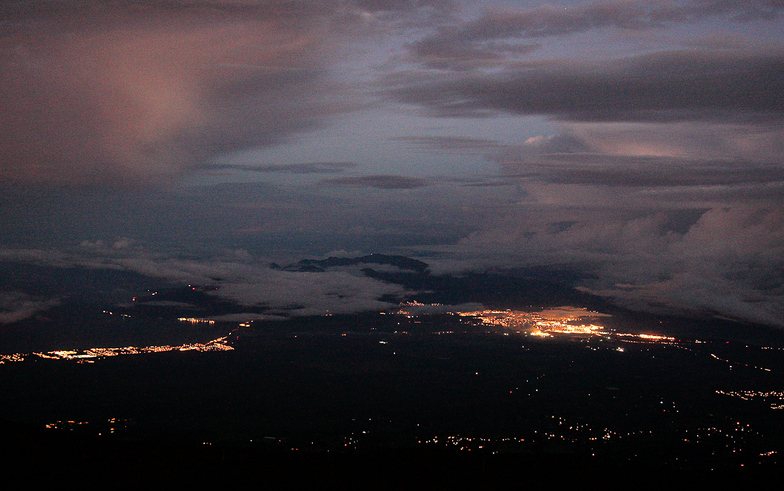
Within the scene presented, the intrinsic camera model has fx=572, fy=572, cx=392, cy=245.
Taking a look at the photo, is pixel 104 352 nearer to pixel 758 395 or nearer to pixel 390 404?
pixel 390 404

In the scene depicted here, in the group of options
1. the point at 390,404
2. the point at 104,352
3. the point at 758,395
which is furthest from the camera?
the point at 104,352

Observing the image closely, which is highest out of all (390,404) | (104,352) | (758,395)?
(104,352)

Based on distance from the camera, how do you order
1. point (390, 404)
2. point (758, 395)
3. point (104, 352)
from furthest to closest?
point (104, 352), point (758, 395), point (390, 404)

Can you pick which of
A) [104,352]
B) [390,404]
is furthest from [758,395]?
[104,352]

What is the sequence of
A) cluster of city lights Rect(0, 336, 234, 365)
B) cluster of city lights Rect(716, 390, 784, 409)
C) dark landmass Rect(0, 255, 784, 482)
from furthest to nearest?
1. cluster of city lights Rect(0, 336, 234, 365)
2. cluster of city lights Rect(716, 390, 784, 409)
3. dark landmass Rect(0, 255, 784, 482)

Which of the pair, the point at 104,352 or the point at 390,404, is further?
the point at 104,352

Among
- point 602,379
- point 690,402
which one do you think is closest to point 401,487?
point 690,402

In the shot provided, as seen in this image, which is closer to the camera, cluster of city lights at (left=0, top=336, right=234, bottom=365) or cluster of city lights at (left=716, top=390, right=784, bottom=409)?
cluster of city lights at (left=716, top=390, right=784, bottom=409)

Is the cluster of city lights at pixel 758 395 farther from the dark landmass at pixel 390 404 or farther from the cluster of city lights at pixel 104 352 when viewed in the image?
the cluster of city lights at pixel 104 352

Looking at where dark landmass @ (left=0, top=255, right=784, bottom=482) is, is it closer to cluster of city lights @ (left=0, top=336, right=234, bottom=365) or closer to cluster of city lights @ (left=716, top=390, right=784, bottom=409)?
cluster of city lights @ (left=716, top=390, right=784, bottom=409)

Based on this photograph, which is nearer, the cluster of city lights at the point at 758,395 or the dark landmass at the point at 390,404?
the dark landmass at the point at 390,404

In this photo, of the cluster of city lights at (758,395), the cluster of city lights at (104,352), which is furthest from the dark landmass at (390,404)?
the cluster of city lights at (104,352)

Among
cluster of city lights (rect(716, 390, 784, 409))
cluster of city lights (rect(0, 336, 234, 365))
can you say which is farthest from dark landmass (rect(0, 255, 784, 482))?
cluster of city lights (rect(0, 336, 234, 365))
